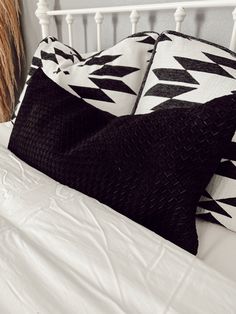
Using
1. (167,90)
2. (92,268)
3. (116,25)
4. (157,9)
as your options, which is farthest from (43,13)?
(92,268)

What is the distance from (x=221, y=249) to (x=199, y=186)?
0.14 m

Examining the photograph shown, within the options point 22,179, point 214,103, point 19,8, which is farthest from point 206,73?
point 19,8

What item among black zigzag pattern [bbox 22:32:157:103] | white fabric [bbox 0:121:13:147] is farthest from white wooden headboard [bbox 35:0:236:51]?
white fabric [bbox 0:121:13:147]

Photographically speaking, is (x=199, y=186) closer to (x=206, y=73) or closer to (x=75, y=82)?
(x=206, y=73)

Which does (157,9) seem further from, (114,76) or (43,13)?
(43,13)

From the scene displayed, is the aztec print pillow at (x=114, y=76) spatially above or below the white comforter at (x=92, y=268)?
above

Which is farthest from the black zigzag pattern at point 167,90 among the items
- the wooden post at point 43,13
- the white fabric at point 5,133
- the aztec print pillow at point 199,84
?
the wooden post at point 43,13

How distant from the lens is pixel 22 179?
67 centimetres

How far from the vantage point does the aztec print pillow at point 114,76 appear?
2.87 feet

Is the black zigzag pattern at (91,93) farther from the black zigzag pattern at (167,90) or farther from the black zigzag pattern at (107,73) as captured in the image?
the black zigzag pattern at (167,90)

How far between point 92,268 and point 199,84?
1.61 feet

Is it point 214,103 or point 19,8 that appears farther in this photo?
point 19,8

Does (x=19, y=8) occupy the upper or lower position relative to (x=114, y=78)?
upper

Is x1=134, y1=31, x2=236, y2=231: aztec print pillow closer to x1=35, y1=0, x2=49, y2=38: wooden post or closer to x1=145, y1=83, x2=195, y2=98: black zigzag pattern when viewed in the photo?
x1=145, y1=83, x2=195, y2=98: black zigzag pattern
